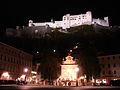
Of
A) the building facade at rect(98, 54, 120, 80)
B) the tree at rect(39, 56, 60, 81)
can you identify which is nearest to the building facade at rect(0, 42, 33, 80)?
the tree at rect(39, 56, 60, 81)

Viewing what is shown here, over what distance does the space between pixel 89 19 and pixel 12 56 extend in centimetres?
11045

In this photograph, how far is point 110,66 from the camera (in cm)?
6988

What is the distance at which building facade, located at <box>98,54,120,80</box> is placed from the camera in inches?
2643

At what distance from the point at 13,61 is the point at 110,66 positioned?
32.3 metres

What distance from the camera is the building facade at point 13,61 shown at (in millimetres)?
55656

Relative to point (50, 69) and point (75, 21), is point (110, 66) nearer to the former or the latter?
point (50, 69)

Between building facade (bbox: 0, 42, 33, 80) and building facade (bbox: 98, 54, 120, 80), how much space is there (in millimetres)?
26149

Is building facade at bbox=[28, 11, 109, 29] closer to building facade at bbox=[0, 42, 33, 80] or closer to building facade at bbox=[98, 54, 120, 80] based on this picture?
building facade at bbox=[98, 54, 120, 80]

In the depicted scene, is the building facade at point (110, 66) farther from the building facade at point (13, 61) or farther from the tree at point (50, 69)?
the building facade at point (13, 61)

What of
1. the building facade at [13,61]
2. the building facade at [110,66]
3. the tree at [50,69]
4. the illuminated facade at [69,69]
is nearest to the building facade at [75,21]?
the building facade at [110,66]

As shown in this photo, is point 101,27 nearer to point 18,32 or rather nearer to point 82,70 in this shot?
point 18,32

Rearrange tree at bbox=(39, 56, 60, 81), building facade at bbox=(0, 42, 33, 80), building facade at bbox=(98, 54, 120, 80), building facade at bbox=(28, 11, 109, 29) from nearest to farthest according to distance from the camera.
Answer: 1. tree at bbox=(39, 56, 60, 81)
2. building facade at bbox=(0, 42, 33, 80)
3. building facade at bbox=(98, 54, 120, 80)
4. building facade at bbox=(28, 11, 109, 29)

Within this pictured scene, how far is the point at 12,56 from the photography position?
6119 cm

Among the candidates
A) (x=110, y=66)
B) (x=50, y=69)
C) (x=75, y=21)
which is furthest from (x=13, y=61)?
(x=75, y=21)
